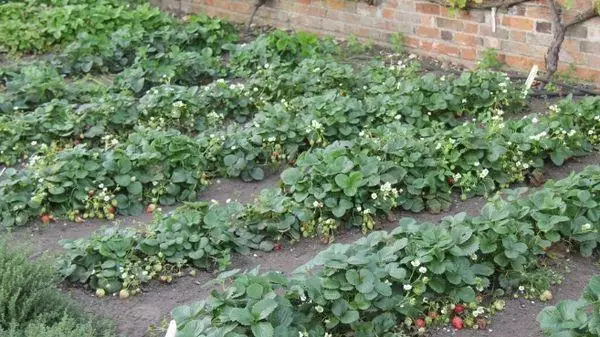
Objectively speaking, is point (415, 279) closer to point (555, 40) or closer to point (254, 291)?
point (254, 291)

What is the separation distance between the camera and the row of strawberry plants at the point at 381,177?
5016mm

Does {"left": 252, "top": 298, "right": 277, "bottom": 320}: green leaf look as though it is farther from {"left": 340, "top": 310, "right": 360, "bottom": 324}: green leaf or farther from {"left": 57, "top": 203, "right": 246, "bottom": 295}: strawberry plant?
{"left": 57, "top": 203, "right": 246, "bottom": 295}: strawberry plant

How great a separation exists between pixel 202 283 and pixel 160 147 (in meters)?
1.33

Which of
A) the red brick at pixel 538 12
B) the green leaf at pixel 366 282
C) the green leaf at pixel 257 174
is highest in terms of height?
the red brick at pixel 538 12

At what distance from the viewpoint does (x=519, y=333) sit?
4.11 meters

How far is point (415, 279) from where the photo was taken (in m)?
4.19

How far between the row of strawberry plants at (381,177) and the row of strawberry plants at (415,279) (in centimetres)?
55

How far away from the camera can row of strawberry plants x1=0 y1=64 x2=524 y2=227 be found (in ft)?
17.9

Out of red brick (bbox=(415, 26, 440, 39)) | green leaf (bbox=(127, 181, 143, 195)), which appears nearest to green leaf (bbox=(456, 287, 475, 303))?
green leaf (bbox=(127, 181, 143, 195))

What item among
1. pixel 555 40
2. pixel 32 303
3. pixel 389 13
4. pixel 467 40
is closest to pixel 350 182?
pixel 32 303

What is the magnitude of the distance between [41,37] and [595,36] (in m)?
5.25

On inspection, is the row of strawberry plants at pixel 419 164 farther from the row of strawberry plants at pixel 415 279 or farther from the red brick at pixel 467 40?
the red brick at pixel 467 40

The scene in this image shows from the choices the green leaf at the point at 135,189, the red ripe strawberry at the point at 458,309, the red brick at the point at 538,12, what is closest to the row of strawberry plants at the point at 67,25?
the red brick at the point at 538,12

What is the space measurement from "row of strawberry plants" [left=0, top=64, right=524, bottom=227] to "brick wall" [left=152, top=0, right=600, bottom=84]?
1.05m
